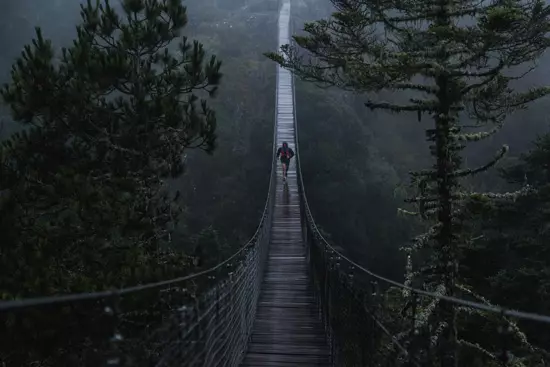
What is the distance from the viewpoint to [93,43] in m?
7.23

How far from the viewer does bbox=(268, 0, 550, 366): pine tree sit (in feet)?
16.6

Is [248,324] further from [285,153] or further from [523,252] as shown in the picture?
[285,153]

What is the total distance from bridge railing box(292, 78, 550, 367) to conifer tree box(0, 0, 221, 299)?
171cm

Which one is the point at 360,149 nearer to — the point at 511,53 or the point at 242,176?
the point at 242,176

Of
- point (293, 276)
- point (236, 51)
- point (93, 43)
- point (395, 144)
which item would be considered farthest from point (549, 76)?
point (93, 43)

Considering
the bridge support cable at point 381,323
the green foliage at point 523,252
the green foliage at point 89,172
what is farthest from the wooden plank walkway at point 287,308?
the green foliage at point 523,252

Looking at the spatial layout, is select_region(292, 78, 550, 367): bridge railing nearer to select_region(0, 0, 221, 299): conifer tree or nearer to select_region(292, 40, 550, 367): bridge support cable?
select_region(292, 40, 550, 367): bridge support cable

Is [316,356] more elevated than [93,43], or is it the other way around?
[93,43]

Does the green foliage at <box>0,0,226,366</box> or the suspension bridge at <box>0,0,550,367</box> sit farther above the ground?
the green foliage at <box>0,0,226,366</box>

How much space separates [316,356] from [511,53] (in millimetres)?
3573

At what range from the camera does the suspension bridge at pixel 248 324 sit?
2.62m

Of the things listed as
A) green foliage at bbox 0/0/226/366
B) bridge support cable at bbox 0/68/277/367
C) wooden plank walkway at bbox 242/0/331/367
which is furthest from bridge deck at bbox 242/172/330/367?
green foliage at bbox 0/0/226/366

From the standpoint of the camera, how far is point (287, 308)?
22.6ft

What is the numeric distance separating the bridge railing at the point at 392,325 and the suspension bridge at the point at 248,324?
1 cm
